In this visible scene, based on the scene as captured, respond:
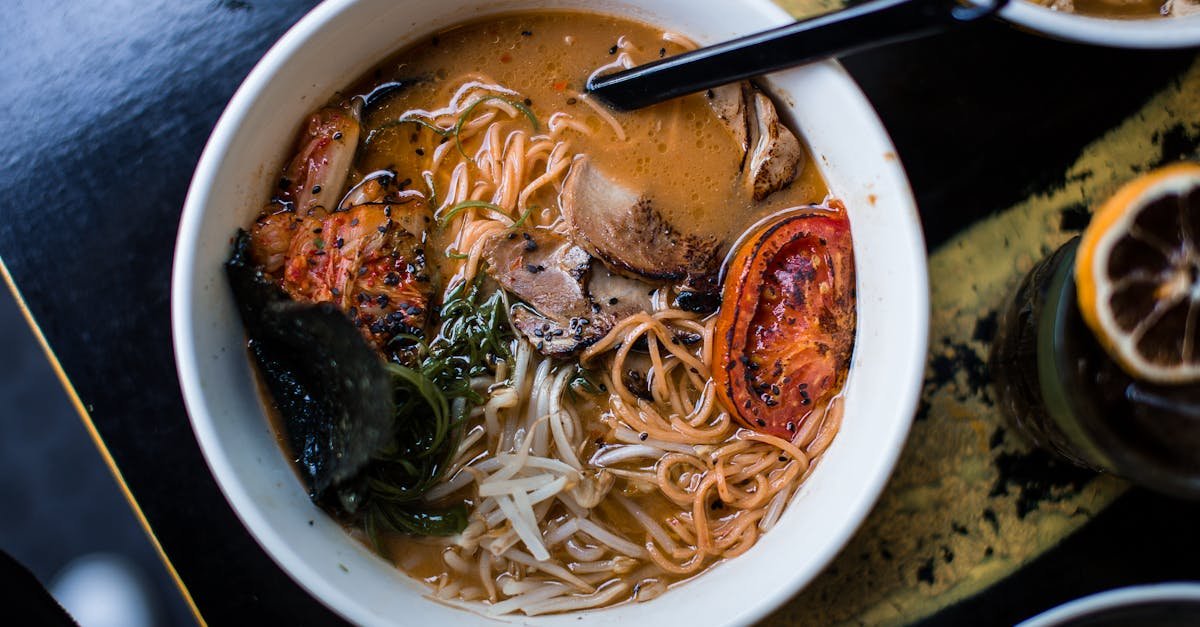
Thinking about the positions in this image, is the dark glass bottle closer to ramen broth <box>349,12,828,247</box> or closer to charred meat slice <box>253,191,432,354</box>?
ramen broth <box>349,12,828,247</box>

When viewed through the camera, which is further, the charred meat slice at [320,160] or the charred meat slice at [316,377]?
the charred meat slice at [320,160]

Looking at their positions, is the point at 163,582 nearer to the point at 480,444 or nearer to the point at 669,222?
the point at 480,444

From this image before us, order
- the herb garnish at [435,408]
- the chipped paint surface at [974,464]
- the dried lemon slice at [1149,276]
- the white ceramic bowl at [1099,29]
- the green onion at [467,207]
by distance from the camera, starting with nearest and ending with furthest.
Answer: the dried lemon slice at [1149,276] → the white ceramic bowl at [1099,29] → the herb garnish at [435,408] → the green onion at [467,207] → the chipped paint surface at [974,464]

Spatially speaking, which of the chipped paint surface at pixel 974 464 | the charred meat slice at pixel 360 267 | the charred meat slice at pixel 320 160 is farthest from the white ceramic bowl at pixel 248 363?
the chipped paint surface at pixel 974 464

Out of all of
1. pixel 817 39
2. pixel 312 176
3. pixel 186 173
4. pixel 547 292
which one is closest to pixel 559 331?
pixel 547 292

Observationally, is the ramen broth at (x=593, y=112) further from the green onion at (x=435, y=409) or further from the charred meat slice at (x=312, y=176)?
the green onion at (x=435, y=409)

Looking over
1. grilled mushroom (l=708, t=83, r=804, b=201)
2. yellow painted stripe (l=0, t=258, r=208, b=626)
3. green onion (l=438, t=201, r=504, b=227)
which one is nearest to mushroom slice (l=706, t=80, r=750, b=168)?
grilled mushroom (l=708, t=83, r=804, b=201)
